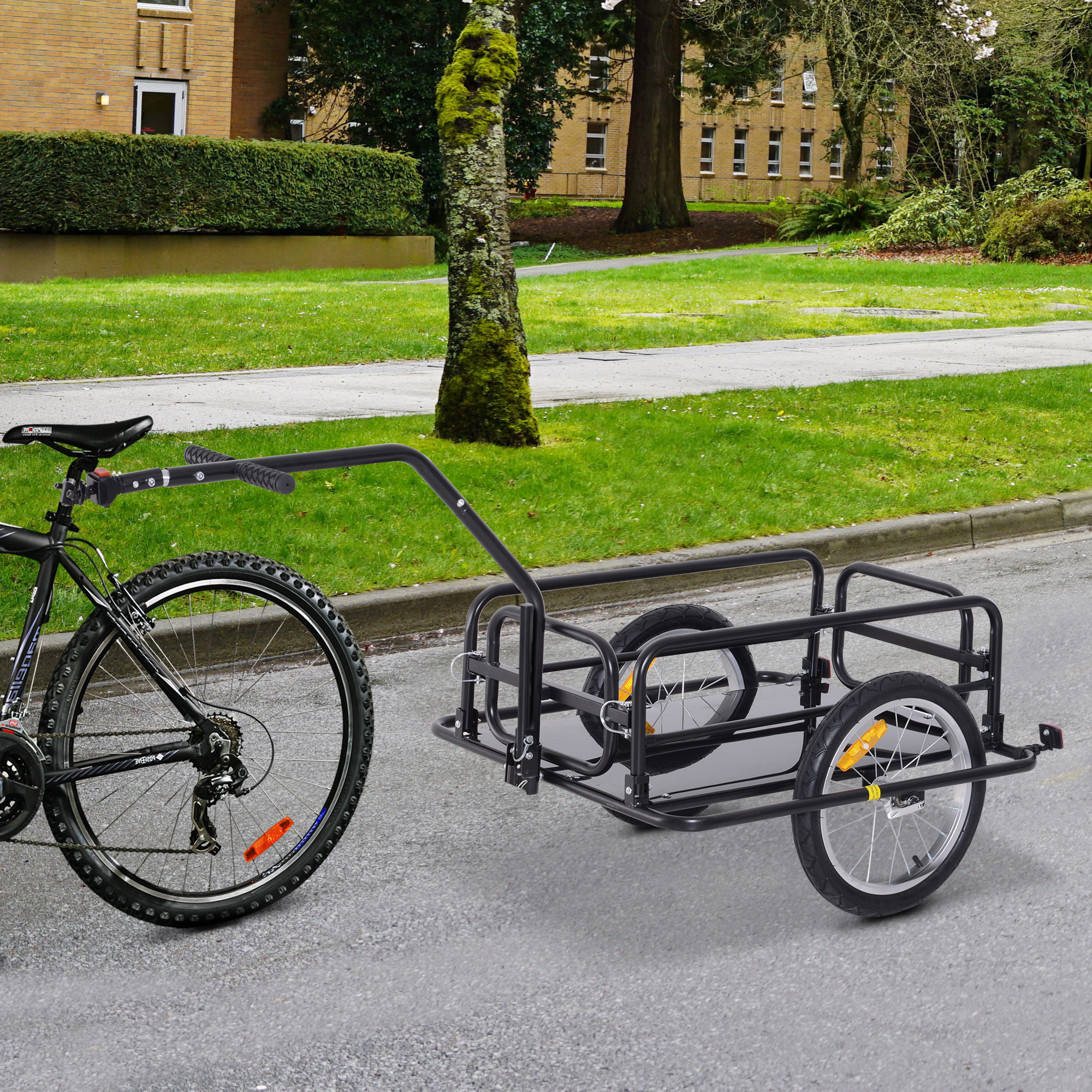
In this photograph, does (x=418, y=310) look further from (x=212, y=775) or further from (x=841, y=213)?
(x=841, y=213)

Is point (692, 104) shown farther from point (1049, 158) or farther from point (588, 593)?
point (588, 593)

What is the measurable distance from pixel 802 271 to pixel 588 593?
19638mm

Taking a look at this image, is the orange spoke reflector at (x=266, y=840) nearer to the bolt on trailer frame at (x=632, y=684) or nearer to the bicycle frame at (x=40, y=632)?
the bicycle frame at (x=40, y=632)

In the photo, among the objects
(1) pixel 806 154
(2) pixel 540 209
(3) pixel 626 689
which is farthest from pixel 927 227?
(1) pixel 806 154

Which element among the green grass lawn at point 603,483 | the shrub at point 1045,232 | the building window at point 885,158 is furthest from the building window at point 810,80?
the green grass lawn at point 603,483

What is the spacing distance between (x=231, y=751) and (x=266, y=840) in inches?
10.1

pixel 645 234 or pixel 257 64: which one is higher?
pixel 257 64

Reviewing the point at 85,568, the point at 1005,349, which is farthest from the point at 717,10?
the point at 85,568

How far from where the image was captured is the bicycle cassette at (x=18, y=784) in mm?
3621

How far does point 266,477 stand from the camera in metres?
3.61

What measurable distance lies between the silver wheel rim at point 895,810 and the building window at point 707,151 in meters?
65.8

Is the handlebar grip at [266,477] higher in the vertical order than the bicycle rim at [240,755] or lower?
higher

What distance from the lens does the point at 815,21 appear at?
3111cm

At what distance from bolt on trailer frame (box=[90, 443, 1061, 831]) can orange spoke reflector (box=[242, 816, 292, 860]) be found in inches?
22.3
